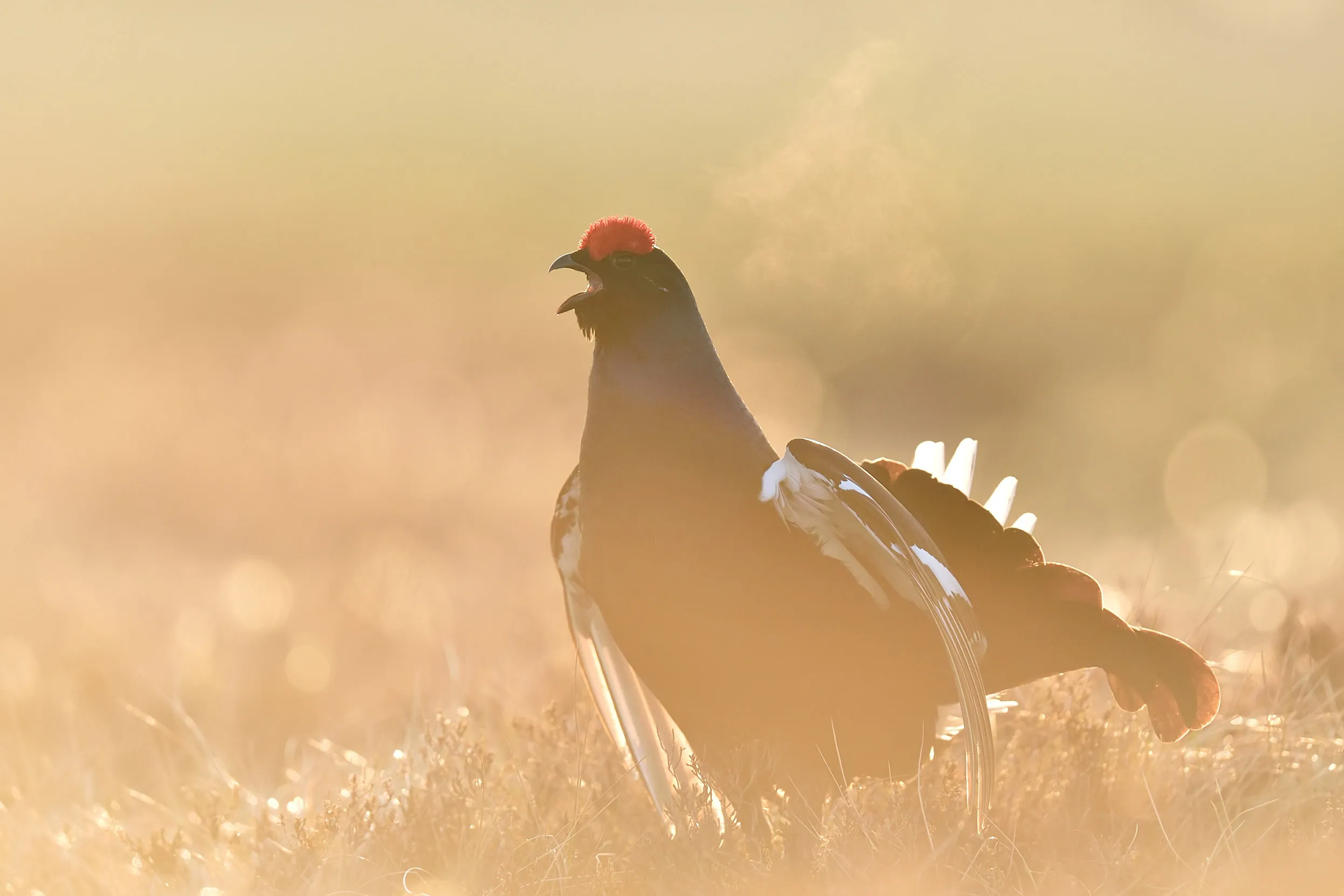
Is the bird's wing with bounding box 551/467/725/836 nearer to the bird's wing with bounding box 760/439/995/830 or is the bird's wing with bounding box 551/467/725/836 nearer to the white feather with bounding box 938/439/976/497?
the bird's wing with bounding box 760/439/995/830

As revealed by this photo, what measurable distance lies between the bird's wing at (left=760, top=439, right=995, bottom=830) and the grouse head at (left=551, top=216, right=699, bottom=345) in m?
0.55

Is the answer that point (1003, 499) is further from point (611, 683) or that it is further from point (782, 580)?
point (611, 683)


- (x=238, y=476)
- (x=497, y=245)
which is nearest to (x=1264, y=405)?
(x=238, y=476)

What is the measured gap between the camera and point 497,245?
2180cm

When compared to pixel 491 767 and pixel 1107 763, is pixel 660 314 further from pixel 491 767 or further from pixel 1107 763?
pixel 1107 763

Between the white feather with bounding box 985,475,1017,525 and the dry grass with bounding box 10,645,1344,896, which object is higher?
the white feather with bounding box 985,475,1017,525

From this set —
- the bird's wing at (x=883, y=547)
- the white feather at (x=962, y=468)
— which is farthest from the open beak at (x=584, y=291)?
the white feather at (x=962, y=468)

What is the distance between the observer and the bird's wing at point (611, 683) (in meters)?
3.92

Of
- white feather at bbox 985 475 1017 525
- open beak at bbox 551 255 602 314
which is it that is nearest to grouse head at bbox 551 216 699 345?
open beak at bbox 551 255 602 314

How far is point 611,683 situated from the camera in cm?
405

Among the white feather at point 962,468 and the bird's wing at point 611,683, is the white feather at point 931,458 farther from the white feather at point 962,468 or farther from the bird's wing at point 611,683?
the bird's wing at point 611,683

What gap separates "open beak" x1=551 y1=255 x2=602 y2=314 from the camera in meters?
3.57

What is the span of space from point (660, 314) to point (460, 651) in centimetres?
229

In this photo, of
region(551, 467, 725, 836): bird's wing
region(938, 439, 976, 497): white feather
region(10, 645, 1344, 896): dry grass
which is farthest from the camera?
region(938, 439, 976, 497): white feather
